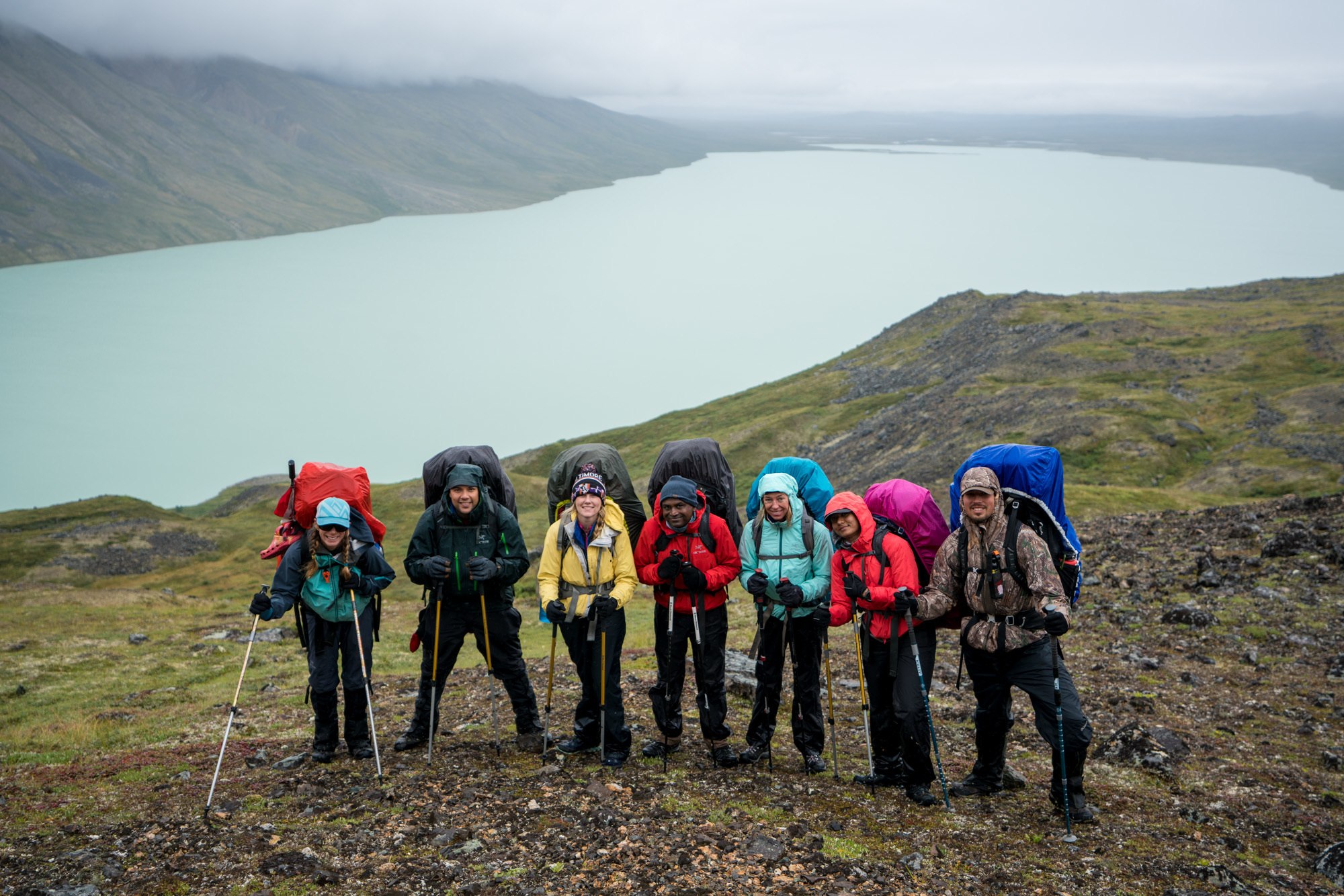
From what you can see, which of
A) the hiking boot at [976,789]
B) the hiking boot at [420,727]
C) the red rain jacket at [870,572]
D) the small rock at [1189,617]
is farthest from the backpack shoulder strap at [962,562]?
the small rock at [1189,617]

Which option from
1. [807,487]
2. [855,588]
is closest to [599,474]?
[807,487]

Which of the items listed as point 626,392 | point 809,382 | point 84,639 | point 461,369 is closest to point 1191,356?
point 809,382

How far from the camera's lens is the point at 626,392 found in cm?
15825

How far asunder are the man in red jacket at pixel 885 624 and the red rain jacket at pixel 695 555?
124 centimetres

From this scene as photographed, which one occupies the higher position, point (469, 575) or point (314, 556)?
point (314, 556)

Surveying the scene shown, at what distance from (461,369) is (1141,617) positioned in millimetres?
162634

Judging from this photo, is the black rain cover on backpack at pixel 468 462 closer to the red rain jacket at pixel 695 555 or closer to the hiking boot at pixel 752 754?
the red rain jacket at pixel 695 555

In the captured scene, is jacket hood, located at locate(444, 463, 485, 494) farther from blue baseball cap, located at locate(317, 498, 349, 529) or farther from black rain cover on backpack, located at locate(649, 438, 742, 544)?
black rain cover on backpack, located at locate(649, 438, 742, 544)

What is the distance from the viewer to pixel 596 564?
994 cm

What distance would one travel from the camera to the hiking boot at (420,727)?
11.2 meters

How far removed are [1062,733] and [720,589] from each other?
12.6ft

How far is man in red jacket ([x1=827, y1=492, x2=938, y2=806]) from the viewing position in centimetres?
906

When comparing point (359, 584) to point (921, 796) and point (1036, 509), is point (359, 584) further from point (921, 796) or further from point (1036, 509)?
point (1036, 509)

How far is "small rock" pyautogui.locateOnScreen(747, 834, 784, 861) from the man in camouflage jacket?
2645mm
